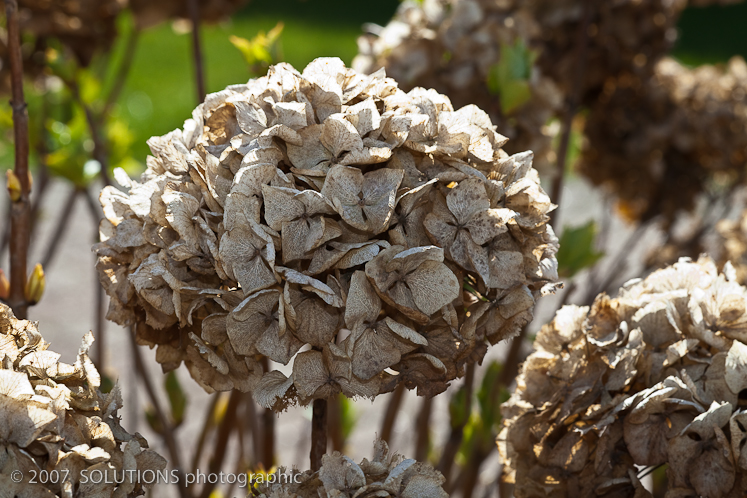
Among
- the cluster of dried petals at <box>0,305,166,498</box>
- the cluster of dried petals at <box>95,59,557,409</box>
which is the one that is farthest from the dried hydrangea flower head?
the cluster of dried petals at <box>0,305,166,498</box>

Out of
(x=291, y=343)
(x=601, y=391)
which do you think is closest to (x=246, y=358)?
(x=291, y=343)

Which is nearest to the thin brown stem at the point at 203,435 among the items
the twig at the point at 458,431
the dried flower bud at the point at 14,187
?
the twig at the point at 458,431

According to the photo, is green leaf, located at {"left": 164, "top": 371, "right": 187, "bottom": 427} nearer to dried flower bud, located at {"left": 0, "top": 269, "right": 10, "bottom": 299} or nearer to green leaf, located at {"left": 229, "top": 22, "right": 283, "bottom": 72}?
dried flower bud, located at {"left": 0, "top": 269, "right": 10, "bottom": 299}

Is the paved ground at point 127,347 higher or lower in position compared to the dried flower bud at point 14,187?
higher

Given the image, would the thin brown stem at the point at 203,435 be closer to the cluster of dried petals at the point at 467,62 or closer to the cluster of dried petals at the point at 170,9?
the cluster of dried petals at the point at 467,62

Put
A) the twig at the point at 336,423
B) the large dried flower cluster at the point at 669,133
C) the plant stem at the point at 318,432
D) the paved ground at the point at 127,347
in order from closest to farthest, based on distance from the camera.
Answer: the plant stem at the point at 318,432, the twig at the point at 336,423, the large dried flower cluster at the point at 669,133, the paved ground at the point at 127,347
